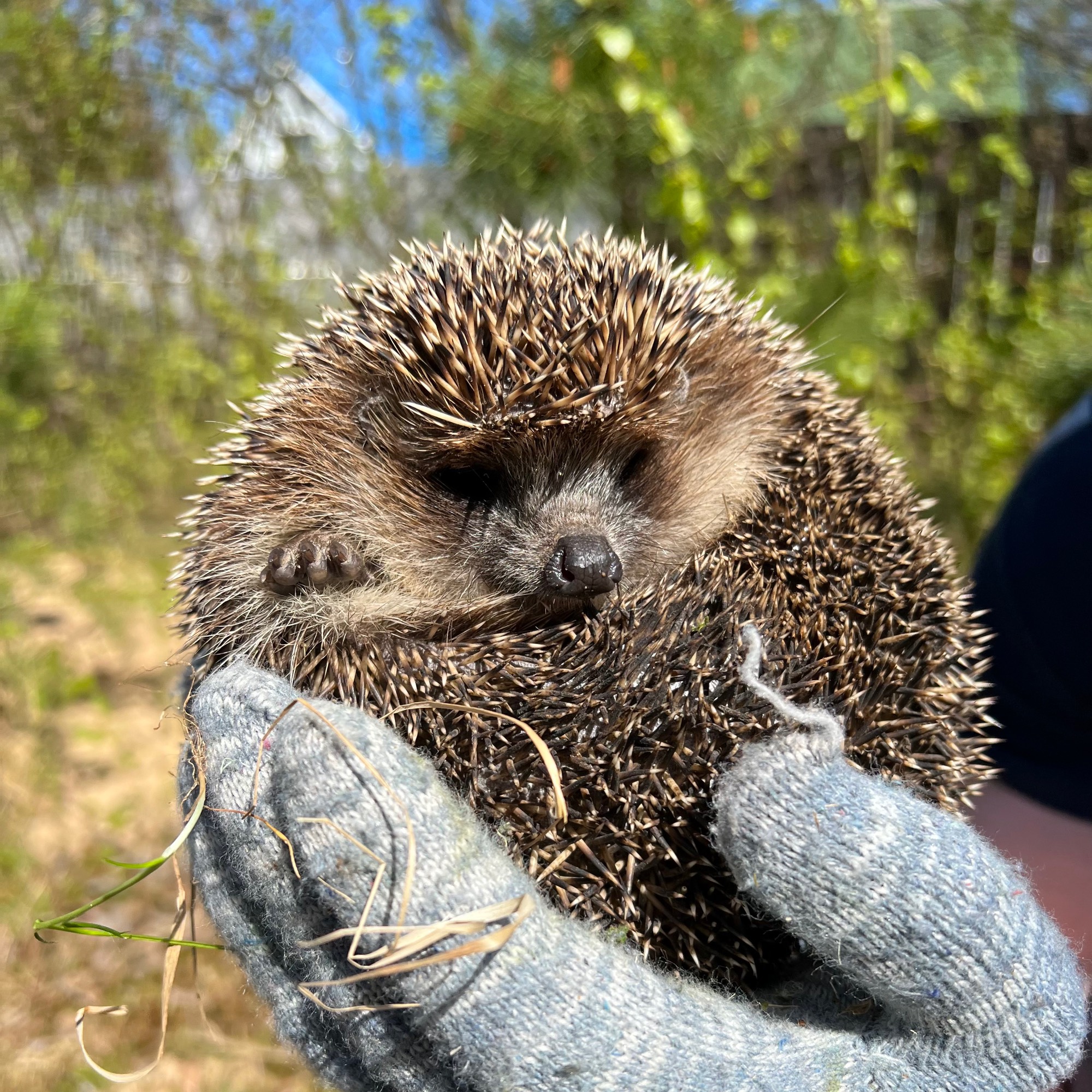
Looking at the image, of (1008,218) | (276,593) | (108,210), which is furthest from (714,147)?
(108,210)

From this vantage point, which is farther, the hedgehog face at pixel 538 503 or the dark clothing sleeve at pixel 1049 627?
the dark clothing sleeve at pixel 1049 627

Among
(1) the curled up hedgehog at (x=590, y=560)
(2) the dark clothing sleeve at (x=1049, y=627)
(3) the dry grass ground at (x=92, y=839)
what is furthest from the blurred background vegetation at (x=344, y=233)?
(1) the curled up hedgehog at (x=590, y=560)

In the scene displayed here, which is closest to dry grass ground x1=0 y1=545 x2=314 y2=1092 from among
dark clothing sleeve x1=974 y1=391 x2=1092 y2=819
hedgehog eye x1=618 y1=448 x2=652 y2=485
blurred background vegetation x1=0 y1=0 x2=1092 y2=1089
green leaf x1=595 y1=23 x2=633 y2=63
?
blurred background vegetation x1=0 y1=0 x2=1092 y2=1089

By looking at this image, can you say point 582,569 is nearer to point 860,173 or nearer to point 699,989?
point 699,989

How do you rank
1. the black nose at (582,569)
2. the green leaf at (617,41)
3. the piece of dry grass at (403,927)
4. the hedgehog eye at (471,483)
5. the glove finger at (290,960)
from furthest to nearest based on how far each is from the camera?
the green leaf at (617,41), the hedgehog eye at (471,483), the black nose at (582,569), the glove finger at (290,960), the piece of dry grass at (403,927)

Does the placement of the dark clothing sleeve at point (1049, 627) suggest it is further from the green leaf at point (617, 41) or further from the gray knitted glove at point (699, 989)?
Answer: the green leaf at point (617, 41)
